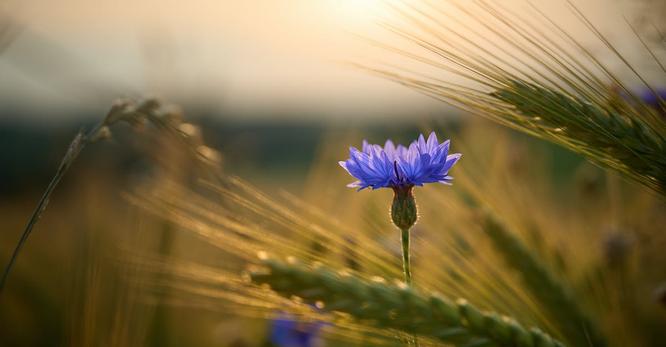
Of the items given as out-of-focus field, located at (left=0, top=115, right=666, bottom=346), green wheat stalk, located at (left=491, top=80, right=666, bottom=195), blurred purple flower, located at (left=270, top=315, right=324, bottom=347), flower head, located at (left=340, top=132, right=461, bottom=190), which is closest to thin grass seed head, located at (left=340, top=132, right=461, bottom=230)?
flower head, located at (left=340, top=132, right=461, bottom=190)

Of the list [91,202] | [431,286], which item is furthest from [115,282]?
[431,286]

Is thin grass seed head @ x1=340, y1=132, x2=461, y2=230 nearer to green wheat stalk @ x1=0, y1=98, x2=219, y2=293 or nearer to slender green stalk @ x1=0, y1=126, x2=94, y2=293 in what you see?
green wheat stalk @ x1=0, y1=98, x2=219, y2=293

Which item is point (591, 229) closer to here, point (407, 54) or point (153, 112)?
point (407, 54)

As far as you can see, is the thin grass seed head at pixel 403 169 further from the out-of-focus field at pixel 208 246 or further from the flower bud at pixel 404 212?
the out-of-focus field at pixel 208 246

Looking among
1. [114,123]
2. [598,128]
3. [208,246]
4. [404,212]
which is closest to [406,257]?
[404,212]

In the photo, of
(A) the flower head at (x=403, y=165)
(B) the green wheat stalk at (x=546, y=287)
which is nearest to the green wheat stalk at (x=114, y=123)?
(A) the flower head at (x=403, y=165)

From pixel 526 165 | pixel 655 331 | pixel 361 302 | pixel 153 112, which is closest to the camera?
pixel 361 302
